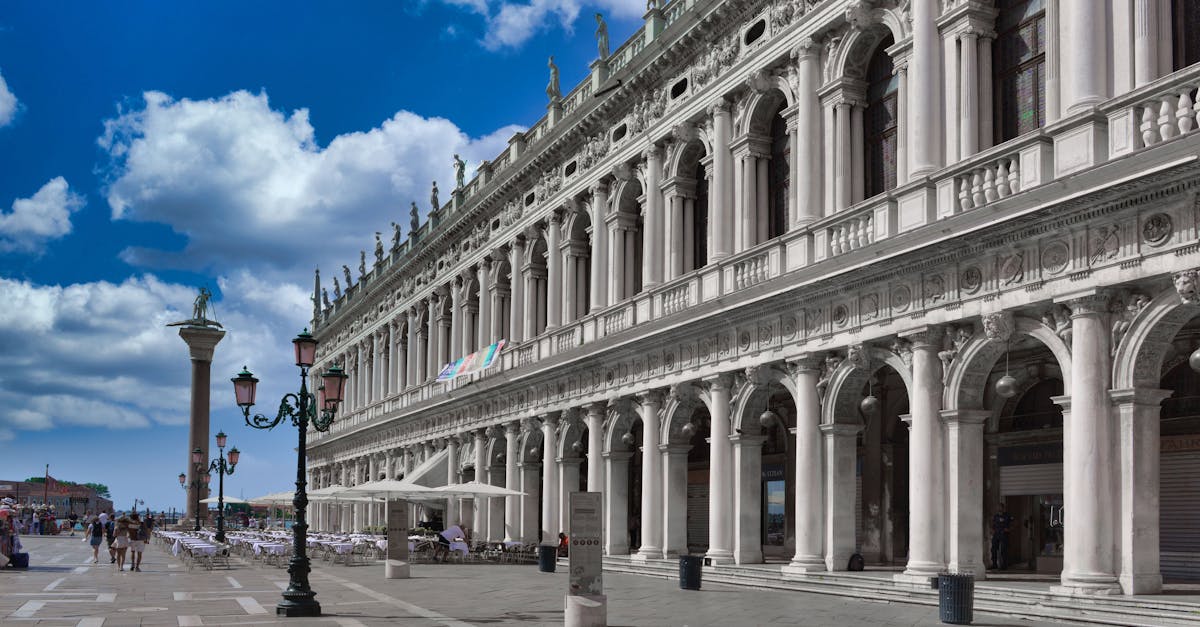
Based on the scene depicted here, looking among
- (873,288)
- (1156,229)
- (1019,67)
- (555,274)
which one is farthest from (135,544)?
(1156,229)

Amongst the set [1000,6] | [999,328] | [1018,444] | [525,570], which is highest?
[1000,6]

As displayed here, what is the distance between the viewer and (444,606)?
21109mm

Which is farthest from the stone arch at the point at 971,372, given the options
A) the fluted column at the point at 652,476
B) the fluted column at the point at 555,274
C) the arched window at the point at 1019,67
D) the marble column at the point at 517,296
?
the marble column at the point at 517,296

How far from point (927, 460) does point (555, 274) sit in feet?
66.5

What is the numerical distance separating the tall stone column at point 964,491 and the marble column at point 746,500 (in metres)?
7.07

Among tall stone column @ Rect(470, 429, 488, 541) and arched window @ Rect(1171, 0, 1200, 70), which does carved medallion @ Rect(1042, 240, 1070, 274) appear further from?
tall stone column @ Rect(470, 429, 488, 541)

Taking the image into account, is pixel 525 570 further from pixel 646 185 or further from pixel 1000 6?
pixel 1000 6

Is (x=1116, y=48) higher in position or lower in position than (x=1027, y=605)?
higher

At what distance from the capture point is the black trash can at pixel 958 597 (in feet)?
55.0

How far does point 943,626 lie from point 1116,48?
28.3ft

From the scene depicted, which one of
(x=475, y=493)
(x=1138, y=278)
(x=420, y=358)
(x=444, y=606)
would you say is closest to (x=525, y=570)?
(x=475, y=493)

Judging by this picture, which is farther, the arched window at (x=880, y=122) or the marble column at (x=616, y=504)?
the marble column at (x=616, y=504)

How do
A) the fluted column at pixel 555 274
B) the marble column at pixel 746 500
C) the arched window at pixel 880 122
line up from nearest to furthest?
the arched window at pixel 880 122
the marble column at pixel 746 500
the fluted column at pixel 555 274

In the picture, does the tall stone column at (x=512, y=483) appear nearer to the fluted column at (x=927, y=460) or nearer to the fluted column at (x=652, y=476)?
the fluted column at (x=652, y=476)
